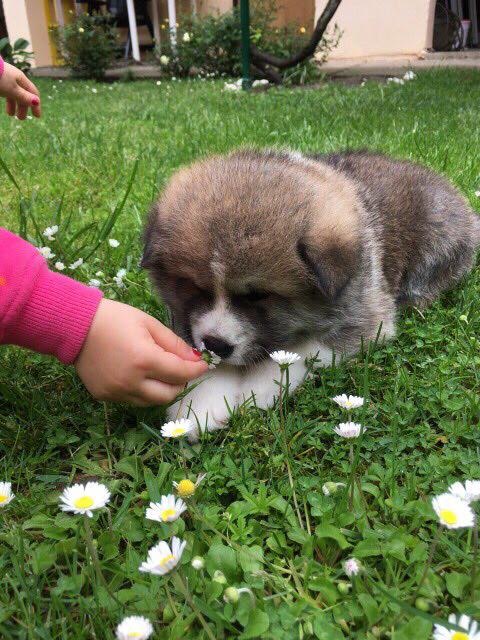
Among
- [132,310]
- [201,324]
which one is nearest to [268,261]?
[201,324]

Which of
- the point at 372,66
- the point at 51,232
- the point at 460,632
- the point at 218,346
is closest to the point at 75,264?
the point at 51,232

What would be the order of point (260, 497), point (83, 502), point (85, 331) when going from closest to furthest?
point (83, 502) < point (260, 497) < point (85, 331)

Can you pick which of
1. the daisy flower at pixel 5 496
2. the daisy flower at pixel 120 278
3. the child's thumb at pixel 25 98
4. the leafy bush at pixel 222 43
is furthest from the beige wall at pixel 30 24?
the daisy flower at pixel 5 496

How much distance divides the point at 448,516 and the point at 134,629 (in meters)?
0.62

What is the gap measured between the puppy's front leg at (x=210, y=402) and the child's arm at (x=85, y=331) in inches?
8.5

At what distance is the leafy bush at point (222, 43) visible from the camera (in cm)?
1198

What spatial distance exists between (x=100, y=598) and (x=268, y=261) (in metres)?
1.15

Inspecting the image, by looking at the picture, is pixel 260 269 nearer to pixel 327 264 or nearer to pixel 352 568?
pixel 327 264

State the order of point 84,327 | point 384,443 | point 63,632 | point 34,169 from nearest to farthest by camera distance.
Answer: point 63,632
point 84,327
point 384,443
point 34,169

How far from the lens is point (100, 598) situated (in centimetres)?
129

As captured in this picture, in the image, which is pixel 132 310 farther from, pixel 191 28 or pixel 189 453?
pixel 191 28

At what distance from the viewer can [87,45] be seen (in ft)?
44.1

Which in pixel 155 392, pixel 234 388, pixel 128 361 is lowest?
pixel 234 388

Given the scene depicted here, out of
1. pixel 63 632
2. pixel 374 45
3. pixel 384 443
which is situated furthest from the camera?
pixel 374 45
